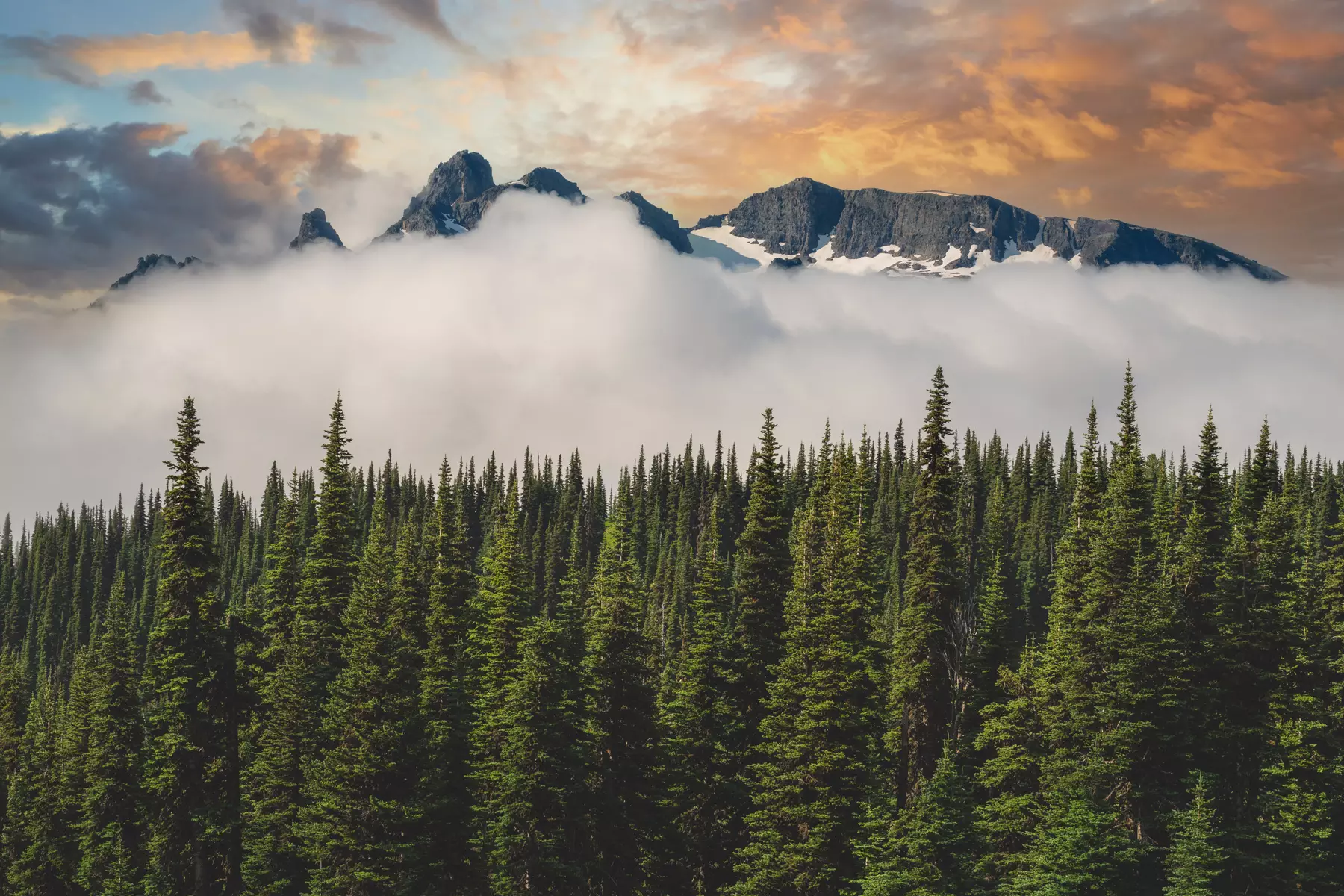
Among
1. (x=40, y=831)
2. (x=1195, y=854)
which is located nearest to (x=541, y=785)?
(x=1195, y=854)

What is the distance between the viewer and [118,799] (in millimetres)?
66000

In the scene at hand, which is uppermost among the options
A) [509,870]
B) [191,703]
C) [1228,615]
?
[1228,615]

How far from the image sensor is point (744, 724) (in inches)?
2311

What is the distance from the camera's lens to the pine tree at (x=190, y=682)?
1924 inches

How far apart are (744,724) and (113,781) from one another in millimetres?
36054

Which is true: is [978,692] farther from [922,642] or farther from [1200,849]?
[1200,849]

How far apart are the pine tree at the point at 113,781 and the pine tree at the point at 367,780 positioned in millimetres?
20350

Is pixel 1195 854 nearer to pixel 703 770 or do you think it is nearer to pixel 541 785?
pixel 703 770

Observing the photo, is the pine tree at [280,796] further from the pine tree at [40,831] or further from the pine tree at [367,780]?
the pine tree at [40,831]

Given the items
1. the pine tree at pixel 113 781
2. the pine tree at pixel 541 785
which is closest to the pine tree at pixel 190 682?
the pine tree at pixel 541 785

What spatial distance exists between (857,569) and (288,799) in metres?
32.2

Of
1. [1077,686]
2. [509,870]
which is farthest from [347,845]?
[1077,686]

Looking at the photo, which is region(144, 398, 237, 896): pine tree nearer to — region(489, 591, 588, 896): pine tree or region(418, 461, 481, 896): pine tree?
region(418, 461, 481, 896): pine tree

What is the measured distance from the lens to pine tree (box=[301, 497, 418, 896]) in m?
47.9
